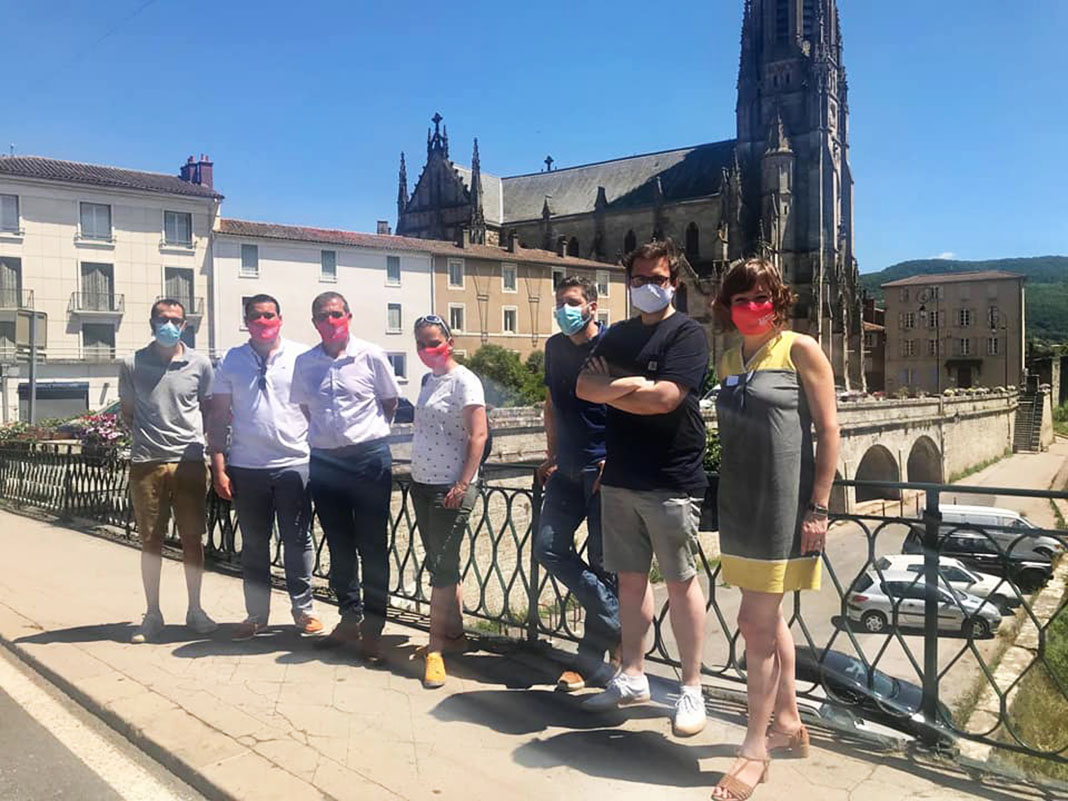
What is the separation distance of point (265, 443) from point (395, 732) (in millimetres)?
1981

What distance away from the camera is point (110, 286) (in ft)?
29.1

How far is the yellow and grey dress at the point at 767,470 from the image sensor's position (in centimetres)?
286

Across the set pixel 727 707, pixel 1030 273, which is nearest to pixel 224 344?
pixel 727 707

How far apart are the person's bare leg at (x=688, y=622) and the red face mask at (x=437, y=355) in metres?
1.70

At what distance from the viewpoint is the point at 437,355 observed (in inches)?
165

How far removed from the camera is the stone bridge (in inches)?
965

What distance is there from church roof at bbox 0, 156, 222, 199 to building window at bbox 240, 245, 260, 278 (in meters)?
1.43

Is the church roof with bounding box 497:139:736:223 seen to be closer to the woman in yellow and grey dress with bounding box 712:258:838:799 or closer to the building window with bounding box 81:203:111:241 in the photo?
the building window with bounding box 81:203:111:241

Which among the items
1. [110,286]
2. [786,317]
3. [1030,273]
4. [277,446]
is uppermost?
[1030,273]

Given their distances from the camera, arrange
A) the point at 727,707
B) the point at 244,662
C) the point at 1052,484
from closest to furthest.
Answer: the point at 727,707 → the point at 244,662 → the point at 1052,484

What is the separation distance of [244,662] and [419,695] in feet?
3.76

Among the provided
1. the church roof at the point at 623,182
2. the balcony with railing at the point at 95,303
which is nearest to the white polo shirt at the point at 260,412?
the balcony with railing at the point at 95,303

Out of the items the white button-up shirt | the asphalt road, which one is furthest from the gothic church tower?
the asphalt road

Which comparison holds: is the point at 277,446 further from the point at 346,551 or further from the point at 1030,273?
the point at 1030,273
